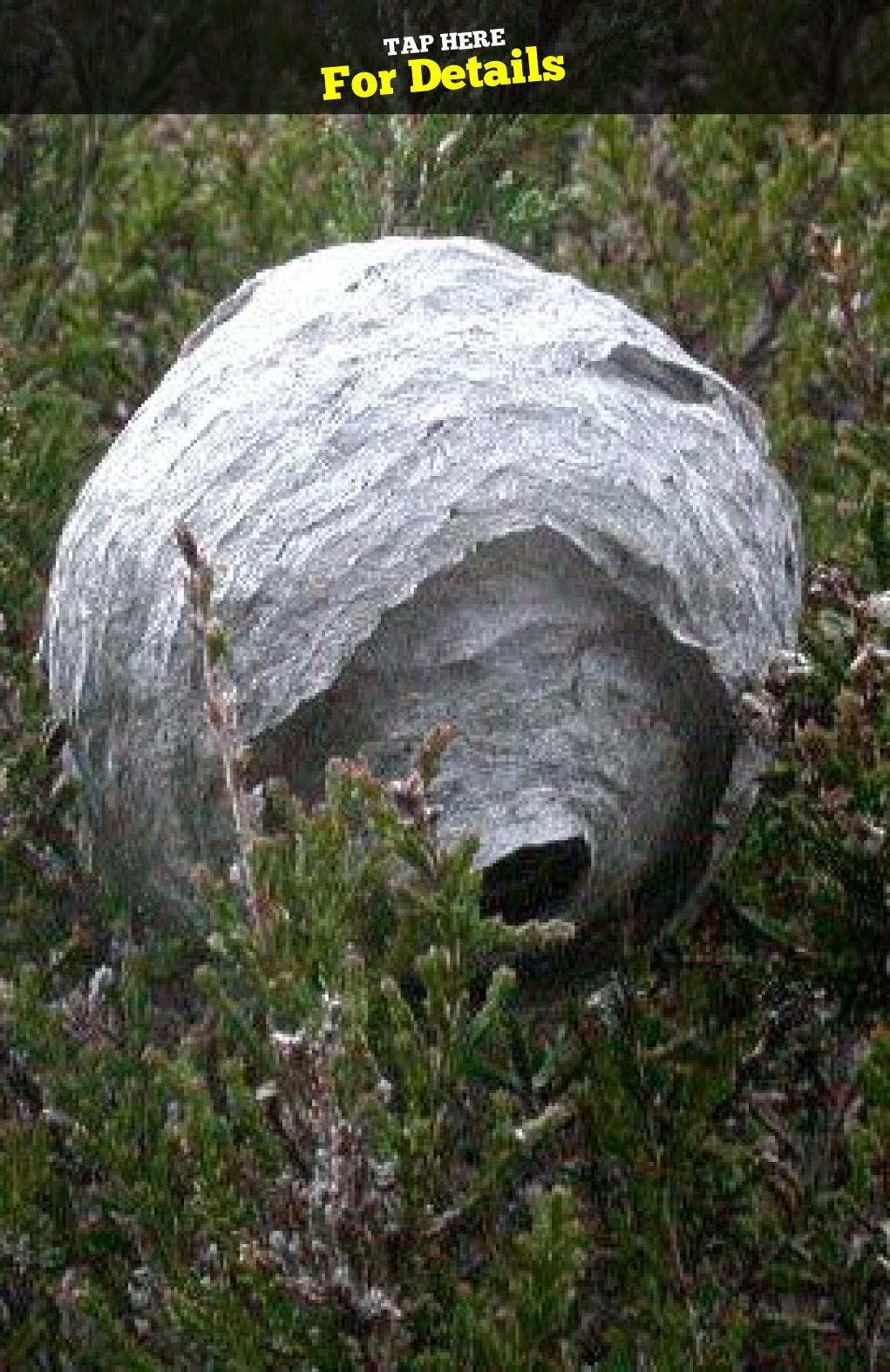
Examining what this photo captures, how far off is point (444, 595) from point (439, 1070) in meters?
0.41

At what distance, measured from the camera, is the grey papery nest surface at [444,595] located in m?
2.04

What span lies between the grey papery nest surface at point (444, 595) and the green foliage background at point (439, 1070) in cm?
8

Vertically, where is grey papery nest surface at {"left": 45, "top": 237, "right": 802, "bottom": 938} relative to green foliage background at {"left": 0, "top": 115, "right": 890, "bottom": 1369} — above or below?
above

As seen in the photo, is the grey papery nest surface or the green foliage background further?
the grey papery nest surface

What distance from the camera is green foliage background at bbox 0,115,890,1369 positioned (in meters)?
1.82

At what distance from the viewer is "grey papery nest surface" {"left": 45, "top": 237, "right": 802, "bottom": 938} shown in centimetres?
204

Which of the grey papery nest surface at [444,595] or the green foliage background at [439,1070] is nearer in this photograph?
the green foliage background at [439,1070]

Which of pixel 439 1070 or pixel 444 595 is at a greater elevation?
pixel 444 595

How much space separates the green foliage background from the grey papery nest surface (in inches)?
3.2

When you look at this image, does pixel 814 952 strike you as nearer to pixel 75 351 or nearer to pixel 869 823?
pixel 869 823

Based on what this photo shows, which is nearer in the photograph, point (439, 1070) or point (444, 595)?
point (439, 1070)

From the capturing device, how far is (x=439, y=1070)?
1.84 metres

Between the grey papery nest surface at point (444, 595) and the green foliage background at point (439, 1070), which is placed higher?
the grey papery nest surface at point (444, 595)

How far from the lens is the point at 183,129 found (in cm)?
490
